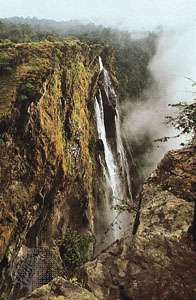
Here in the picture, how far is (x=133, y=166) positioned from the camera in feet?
152

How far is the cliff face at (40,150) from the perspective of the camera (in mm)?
17094

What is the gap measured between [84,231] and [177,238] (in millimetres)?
20712

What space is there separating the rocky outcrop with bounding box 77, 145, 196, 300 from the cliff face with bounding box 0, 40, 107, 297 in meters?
9.31

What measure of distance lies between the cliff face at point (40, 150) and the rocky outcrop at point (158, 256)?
9306mm

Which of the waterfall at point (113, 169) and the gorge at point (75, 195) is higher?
the waterfall at point (113, 169)

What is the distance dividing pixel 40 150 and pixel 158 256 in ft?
41.9

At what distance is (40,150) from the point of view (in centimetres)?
1941

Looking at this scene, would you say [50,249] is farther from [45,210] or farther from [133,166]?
[133,166]

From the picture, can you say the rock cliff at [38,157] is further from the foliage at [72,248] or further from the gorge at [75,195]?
the foliage at [72,248]

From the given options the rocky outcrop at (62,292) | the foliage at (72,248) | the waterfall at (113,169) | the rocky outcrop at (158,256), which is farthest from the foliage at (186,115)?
the waterfall at (113,169)

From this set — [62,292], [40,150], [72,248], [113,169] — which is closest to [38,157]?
[40,150]

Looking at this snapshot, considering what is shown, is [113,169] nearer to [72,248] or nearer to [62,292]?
[72,248]

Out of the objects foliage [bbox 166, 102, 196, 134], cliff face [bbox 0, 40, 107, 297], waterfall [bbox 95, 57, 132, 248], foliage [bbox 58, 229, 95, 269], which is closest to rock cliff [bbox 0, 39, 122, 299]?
cliff face [bbox 0, 40, 107, 297]

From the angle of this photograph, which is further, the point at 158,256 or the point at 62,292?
the point at 158,256
